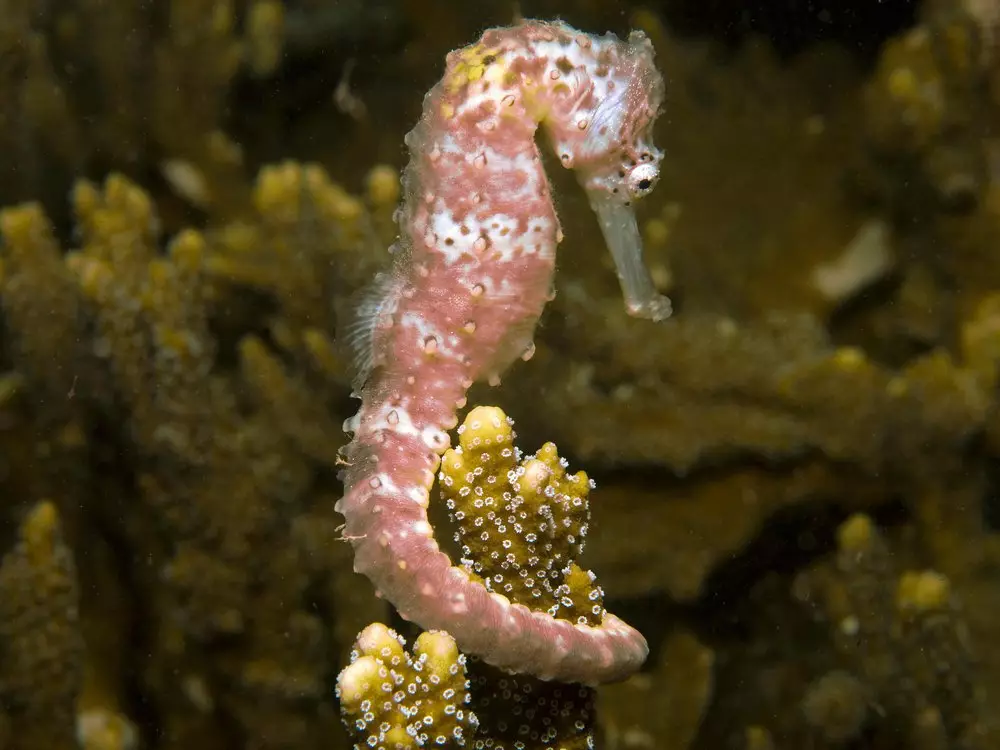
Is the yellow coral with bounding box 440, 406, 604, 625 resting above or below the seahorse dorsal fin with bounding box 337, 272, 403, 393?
below

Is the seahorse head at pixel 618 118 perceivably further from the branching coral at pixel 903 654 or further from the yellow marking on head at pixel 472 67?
the branching coral at pixel 903 654

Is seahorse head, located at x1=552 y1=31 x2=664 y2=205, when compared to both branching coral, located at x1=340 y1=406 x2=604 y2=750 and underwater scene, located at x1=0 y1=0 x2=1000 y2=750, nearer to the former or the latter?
underwater scene, located at x1=0 y1=0 x2=1000 y2=750

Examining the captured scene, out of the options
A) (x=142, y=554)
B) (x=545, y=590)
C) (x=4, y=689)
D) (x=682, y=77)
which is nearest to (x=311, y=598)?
(x=142, y=554)

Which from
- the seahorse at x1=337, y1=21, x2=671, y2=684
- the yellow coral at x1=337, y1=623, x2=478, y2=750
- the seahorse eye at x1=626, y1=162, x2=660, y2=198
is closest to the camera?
the yellow coral at x1=337, y1=623, x2=478, y2=750

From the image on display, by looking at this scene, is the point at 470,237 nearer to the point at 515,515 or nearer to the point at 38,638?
the point at 515,515

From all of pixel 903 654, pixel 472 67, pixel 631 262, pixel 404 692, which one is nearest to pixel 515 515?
pixel 404 692

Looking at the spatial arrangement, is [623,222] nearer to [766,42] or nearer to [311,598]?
[311,598]

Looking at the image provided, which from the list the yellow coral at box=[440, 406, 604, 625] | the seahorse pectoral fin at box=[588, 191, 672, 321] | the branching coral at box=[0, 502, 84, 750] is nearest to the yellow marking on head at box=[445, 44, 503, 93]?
the seahorse pectoral fin at box=[588, 191, 672, 321]
